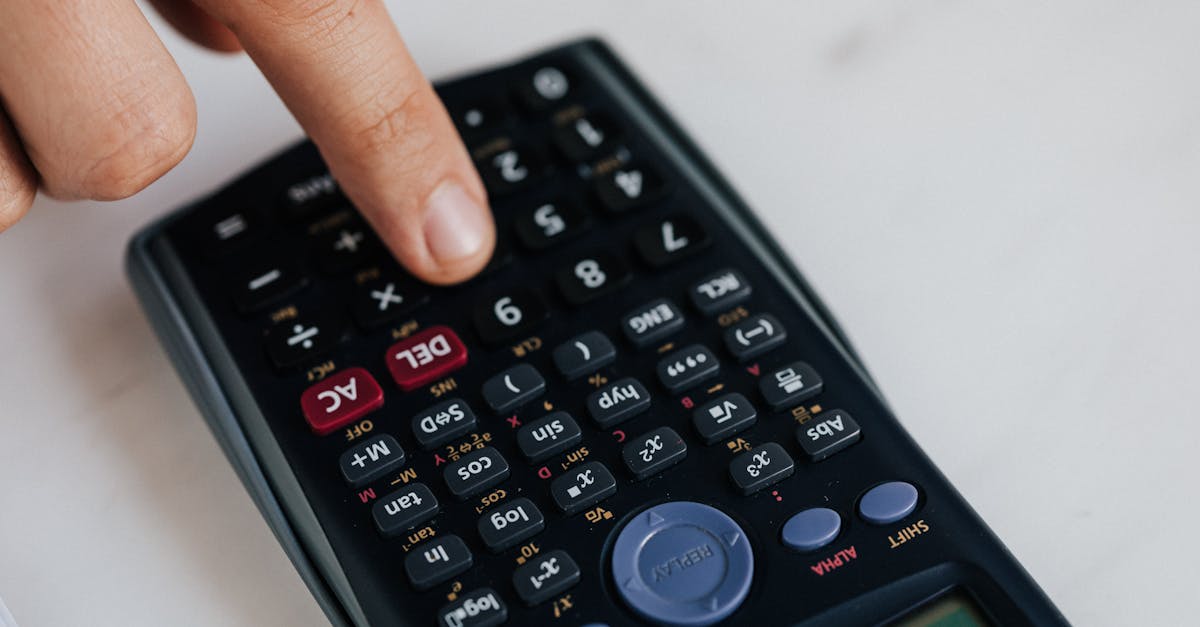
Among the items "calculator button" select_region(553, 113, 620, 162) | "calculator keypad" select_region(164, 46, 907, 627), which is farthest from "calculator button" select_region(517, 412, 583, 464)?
"calculator button" select_region(553, 113, 620, 162)

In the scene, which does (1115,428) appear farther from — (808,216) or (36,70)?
(36,70)

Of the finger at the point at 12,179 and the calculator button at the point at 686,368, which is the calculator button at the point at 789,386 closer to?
the calculator button at the point at 686,368

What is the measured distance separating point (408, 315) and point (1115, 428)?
211mm

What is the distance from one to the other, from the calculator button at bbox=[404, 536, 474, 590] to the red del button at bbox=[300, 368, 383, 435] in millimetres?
52

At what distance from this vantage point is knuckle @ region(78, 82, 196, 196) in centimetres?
35

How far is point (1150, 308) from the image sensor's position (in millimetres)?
413

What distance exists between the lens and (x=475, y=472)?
13.9 inches

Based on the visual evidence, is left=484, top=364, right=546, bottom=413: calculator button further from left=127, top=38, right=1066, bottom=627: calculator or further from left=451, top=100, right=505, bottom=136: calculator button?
left=451, top=100, right=505, bottom=136: calculator button

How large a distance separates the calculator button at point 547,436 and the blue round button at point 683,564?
0.03 metres

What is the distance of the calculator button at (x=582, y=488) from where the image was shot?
344 mm

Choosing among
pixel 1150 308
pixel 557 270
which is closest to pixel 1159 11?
pixel 1150 308

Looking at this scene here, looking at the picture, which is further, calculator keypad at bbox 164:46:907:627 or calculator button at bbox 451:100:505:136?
calculator button at bbox 451:100:505:136

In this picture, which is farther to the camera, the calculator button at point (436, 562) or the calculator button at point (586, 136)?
the calculator button at point (586, 136)

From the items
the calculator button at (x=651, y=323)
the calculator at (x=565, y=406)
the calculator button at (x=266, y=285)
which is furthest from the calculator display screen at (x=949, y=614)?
the calculator button at (x=266, y=285)
